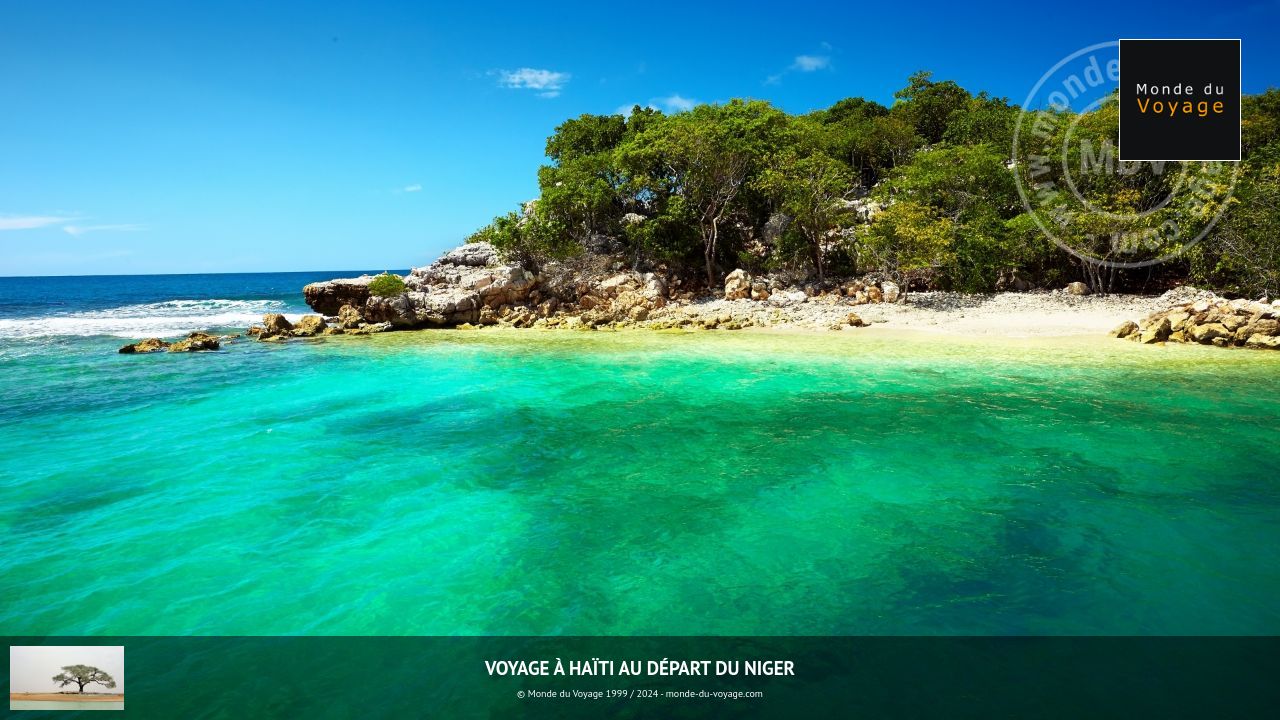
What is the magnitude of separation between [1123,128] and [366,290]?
3610 centimetres

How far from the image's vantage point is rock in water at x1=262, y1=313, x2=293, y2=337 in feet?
101

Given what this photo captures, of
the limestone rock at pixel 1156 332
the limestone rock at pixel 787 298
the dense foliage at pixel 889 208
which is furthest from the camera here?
the limestone rock at pixel 787 298

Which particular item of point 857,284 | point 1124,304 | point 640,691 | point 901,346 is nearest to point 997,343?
point 901,346

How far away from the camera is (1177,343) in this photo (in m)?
21.5

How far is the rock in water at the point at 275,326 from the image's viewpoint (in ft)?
101

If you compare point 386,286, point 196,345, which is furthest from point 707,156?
Answer: point 196,345

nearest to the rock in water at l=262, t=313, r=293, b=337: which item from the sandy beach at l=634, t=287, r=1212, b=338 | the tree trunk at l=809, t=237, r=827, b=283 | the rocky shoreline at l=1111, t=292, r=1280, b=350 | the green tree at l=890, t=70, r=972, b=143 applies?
the sandy beach at l=634, t=287, r=1212, b=338

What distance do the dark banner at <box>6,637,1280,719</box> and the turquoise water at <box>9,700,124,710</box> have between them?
0.12m

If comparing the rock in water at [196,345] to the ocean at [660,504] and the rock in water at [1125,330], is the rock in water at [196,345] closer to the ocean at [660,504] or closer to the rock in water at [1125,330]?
the ocean at [660,504]

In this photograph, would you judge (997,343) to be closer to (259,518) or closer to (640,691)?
(640,691)

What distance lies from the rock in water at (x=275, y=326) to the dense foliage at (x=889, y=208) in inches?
507

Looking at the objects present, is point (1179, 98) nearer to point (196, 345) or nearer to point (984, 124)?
point (984, 124)

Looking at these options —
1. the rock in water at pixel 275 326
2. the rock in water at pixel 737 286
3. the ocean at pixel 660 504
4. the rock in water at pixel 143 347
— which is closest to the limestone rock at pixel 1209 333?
the ocean at pixel 660 504

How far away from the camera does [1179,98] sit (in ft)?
59.9
